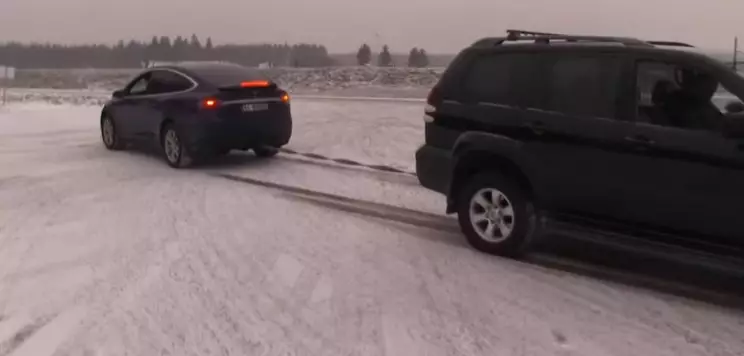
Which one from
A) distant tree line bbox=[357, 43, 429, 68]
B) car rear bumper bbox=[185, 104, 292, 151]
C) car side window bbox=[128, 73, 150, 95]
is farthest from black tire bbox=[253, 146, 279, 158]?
distant tree line bbox=[357, 43, 429, 68]

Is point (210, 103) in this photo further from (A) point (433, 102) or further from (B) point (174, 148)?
(A) point (433, 102)

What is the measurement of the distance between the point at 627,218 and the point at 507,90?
164 cm

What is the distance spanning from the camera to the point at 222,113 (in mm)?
11570

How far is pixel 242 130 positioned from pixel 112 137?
4.03 metres

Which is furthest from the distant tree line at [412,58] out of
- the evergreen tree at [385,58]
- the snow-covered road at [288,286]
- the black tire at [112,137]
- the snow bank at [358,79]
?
the snow-covered road at [288,286]

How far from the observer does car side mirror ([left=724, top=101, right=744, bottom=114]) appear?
17.3ft

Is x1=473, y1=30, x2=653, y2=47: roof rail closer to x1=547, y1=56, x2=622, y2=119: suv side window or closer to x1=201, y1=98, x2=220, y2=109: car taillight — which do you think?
x1=547, y1=56, x2=622, y2=119: suv side window

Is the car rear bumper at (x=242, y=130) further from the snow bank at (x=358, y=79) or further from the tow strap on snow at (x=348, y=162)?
the snow bank at (x=358, y=79)

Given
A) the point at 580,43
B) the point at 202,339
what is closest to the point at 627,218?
the point at 580,43

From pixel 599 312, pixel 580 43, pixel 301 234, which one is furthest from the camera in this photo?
pixel 301 234

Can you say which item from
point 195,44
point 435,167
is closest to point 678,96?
point 435,167

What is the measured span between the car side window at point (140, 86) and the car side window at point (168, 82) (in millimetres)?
252

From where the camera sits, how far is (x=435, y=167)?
723 cm

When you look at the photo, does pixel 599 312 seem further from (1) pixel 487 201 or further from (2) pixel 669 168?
(1) pixel 487 201
